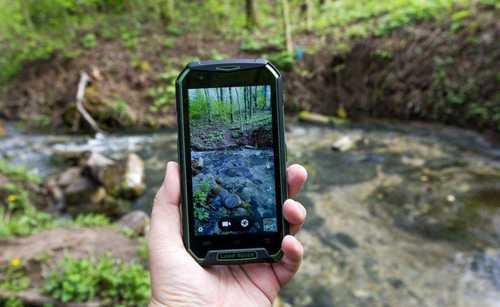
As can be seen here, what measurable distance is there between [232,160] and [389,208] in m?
5.85

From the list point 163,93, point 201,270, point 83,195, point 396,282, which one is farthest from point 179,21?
point 201,270

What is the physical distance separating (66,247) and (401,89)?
1107 centimetres

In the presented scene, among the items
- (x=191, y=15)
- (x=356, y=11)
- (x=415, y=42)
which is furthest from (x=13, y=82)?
(x=415, y=42)

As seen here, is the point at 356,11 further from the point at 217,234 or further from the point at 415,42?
the point at 217,234

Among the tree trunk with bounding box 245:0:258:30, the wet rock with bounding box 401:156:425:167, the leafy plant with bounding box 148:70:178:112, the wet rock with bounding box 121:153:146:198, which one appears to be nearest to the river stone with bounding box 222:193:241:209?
the wet rock with bounding box 121:153:146:198

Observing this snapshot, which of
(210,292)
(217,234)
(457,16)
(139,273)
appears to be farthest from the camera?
(457,16)

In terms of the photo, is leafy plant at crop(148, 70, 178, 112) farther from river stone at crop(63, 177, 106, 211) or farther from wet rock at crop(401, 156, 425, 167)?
wet rock at crop(401, 156, 425, 167)

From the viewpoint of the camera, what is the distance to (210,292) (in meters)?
2.09

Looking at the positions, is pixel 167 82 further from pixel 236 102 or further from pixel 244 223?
pixel 244 223

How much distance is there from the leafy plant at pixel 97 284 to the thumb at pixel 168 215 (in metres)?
2.34

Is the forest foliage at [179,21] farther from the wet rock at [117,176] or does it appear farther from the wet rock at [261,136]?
the wet rock at [261,136]

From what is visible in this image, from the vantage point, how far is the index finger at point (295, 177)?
7.35ft

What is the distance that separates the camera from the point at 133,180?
8773 millimetres

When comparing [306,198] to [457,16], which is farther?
[457,16]
